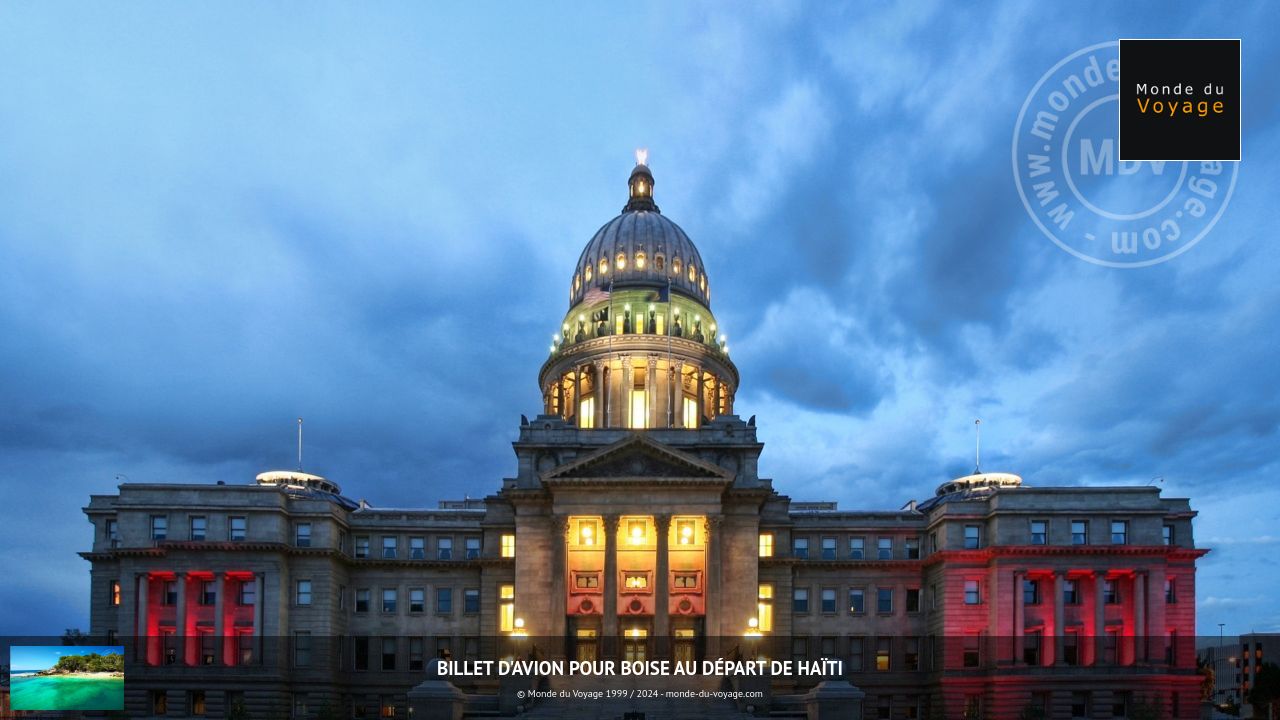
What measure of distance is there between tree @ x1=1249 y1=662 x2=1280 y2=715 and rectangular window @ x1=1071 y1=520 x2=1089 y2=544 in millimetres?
53654

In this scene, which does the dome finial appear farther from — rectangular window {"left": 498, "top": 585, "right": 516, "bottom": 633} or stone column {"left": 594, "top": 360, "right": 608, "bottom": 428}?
rectangular window {"left": 498, "top": 585, "right": 516, "bottom": 633}

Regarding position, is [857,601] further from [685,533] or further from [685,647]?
[685,533]

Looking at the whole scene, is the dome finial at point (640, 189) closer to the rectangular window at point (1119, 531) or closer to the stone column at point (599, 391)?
the stone column at point (599, 391)

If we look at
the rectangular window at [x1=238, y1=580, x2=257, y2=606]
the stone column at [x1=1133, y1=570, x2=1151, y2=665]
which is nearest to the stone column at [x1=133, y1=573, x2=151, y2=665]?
the rectangular window at [x1=238, y1=580, x2=257, y2=606]

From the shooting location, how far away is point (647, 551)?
260ft

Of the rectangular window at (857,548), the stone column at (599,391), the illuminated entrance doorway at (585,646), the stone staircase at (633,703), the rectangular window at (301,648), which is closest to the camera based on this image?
the stone staircase at (633,703)

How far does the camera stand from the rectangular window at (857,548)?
8535 cm

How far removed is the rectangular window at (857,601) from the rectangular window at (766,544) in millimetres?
7239

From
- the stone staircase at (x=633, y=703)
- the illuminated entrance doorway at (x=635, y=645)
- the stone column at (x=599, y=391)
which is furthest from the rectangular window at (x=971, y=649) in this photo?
the stone column at (x=599, y=391)

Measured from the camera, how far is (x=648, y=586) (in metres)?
78.6

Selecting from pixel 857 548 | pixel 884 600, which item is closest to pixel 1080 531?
pixel 884 600

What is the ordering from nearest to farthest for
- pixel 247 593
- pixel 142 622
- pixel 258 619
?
1. pixel 142 622
2. pixel 258 619
3. pixel 247 593

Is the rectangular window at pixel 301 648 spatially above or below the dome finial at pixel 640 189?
below

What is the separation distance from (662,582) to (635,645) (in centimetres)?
595
